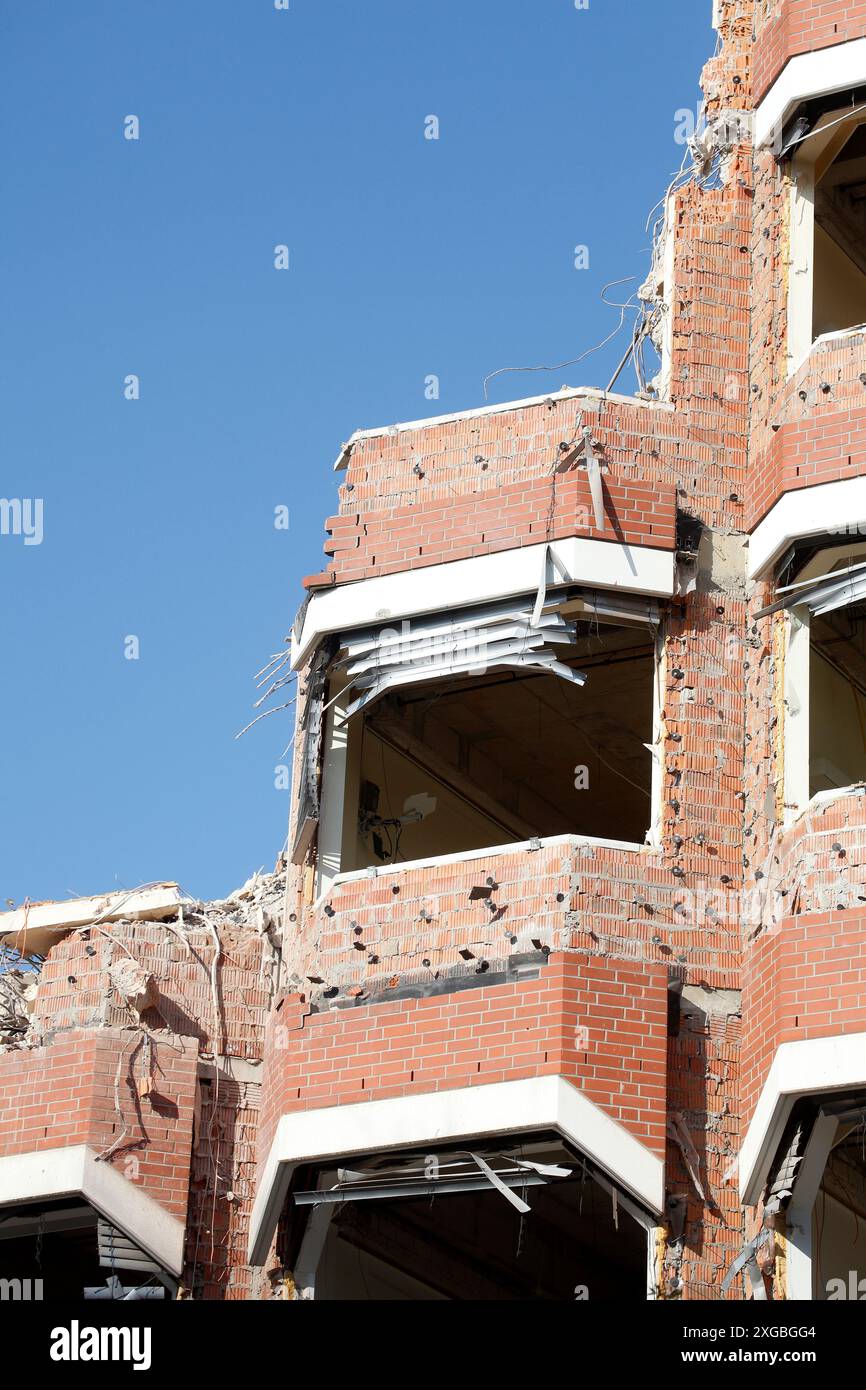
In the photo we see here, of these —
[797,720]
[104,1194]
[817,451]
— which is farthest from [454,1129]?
[817,451]

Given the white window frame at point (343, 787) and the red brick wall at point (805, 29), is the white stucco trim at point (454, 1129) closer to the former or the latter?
the white window frame at point (343, 787)

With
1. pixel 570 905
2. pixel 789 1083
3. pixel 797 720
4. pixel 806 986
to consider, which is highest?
pixel 797 720

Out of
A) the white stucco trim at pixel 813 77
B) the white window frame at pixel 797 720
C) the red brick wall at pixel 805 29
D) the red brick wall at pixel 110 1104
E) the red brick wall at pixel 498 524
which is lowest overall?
the red brick wall at pixel 110 1104

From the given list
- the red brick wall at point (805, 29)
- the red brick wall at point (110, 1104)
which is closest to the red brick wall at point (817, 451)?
the red brick wall at point (805, 29)

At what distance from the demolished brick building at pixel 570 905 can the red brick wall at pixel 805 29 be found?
0.03 m

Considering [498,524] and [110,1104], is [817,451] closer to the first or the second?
[498,524]

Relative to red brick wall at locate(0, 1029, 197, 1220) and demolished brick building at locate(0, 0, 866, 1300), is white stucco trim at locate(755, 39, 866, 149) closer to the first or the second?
demolished brick building at locate(0, 0, 866, 1300)

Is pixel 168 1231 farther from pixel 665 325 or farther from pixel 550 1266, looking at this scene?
pixel 665 325

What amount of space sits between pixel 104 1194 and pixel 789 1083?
457 centimetres

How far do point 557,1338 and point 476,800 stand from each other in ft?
25.6

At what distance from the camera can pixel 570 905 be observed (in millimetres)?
15625

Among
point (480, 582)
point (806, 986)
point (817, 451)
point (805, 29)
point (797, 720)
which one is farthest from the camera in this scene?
point (805, 29)

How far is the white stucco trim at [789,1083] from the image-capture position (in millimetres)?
14367

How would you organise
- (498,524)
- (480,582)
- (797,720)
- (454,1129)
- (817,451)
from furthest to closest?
(498,524), (480,582), (817,451), (797,720), (454,1129)
